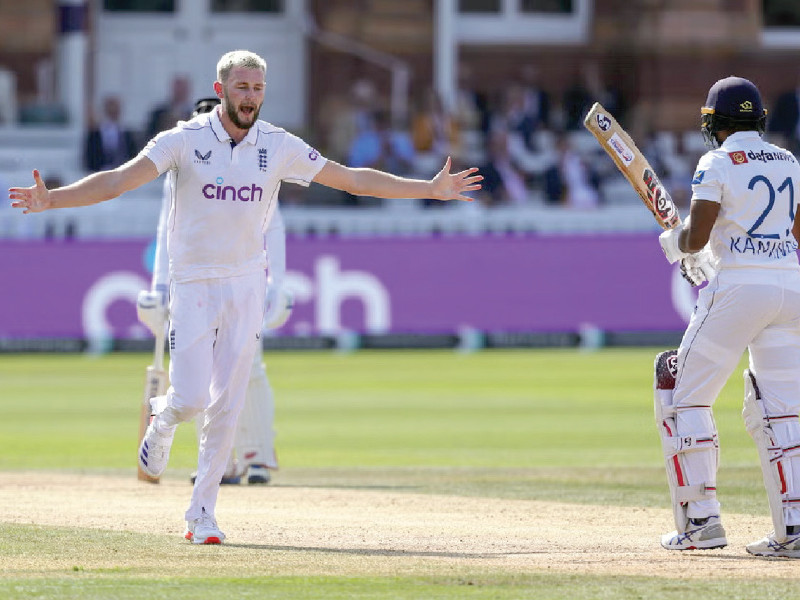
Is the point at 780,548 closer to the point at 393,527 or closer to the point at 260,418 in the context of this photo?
the point at 393,527

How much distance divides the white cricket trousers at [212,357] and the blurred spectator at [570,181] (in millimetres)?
17314

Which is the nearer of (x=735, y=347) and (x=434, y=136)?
(x=735, y=347)

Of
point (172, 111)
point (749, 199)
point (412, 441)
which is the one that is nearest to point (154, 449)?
point (749, 199)

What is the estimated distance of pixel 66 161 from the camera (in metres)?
25.4

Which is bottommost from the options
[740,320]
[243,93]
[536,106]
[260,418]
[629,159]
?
[260,418]

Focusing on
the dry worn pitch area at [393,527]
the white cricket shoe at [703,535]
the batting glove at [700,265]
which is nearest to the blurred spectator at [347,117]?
the dry worn pitch area at [393,527]

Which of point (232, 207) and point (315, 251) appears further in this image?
point (315, 251)

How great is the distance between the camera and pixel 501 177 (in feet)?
84.1

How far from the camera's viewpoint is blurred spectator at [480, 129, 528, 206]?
25.4 meters

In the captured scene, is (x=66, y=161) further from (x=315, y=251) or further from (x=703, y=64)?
(x=703, y=64)

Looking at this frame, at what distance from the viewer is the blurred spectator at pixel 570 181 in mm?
25625

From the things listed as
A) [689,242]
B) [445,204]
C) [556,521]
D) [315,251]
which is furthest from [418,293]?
[689,242]

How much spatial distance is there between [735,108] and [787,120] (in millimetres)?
20727

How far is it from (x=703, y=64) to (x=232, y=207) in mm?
23124
